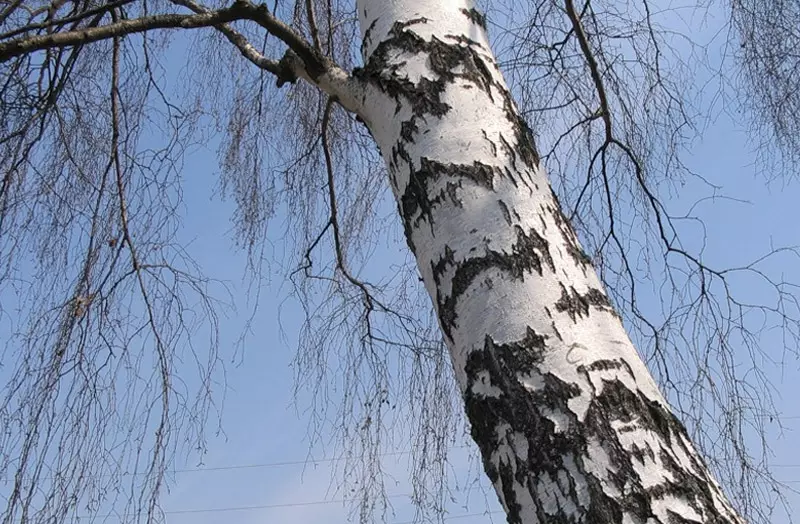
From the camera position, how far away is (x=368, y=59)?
1.36 m

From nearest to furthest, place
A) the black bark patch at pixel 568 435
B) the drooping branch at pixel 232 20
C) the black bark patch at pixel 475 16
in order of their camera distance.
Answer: the black bark patch at pixel 568 435 → the black bark patch at pixel 475 16 → the drooping branch at pixel 232 20

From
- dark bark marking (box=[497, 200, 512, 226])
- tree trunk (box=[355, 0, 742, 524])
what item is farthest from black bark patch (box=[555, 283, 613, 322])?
dark bark marking (box=[497, 200, 512, 226])

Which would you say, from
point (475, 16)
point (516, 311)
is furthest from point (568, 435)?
point (475, 16)

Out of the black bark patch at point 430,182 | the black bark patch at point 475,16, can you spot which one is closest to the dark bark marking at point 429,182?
the black bark patch at point 430,182

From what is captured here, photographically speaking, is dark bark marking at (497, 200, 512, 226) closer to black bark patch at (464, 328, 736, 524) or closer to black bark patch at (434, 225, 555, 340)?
black bark patch at (434, 225, 555, 340)

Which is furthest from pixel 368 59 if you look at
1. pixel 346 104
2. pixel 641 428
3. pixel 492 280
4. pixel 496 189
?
pixel 641 428

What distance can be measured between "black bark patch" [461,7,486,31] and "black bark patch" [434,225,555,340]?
476mm

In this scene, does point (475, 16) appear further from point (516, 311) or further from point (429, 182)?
point (516, 311)

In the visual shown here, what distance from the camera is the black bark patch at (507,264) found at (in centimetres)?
100

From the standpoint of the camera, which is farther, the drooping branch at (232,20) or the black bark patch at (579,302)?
the drooping branch at (232,20)

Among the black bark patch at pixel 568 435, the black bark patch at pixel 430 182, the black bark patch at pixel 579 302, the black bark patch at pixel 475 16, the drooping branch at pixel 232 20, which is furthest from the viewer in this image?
the drooping branch at pixel 232 20

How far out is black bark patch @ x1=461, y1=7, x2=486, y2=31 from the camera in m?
1.37

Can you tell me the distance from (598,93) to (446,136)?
37.2 inches

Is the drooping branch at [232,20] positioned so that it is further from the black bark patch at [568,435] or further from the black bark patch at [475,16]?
the black bark patch at [568,435]
